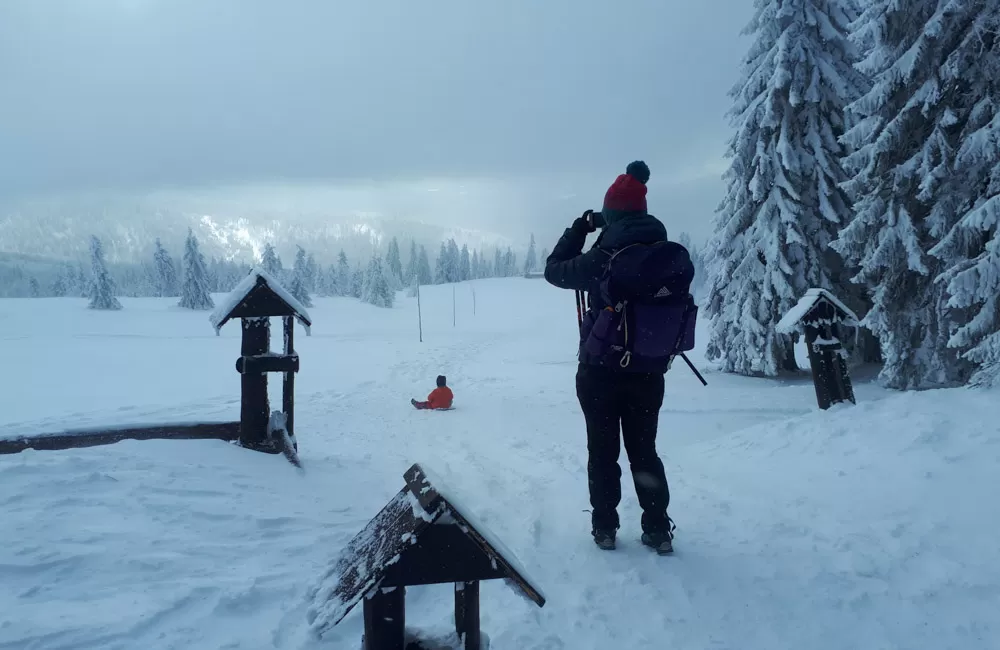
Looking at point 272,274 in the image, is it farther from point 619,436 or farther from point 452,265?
point 452,265

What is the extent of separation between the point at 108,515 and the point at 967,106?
14.1 m

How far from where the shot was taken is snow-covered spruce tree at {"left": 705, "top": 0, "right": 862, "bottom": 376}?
1365 cm

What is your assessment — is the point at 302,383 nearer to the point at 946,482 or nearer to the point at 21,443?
the point at 21,443

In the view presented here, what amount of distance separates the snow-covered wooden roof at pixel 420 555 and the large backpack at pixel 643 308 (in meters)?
1.87

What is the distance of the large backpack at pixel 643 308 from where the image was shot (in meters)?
3.19

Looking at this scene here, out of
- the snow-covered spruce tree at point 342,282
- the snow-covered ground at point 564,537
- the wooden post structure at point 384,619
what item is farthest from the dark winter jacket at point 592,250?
the snow-covered spruce tree at point 342,282

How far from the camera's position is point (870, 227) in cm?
1150

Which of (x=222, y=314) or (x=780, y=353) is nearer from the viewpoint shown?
(x=222, y=314)

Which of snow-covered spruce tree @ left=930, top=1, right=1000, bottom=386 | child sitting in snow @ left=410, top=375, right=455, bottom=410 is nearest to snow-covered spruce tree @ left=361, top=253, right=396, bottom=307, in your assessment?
child sitting in snow @ left=410, top=375, right=455, bottom=410

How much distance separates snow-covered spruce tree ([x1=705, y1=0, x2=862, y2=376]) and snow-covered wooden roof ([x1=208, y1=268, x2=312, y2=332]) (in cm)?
1272

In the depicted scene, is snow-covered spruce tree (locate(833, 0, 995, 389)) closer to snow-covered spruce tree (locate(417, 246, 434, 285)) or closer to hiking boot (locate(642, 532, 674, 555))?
hiking boot (locate(642, 532, 674, 555))

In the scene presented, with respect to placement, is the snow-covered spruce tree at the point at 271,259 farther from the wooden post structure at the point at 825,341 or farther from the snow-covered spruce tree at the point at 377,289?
the wooden post structure at the point at 825,341

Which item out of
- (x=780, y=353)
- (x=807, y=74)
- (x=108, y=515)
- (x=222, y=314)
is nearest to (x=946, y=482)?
(x=108, y=515)

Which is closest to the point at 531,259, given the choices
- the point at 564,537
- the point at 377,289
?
the point at 377,289
